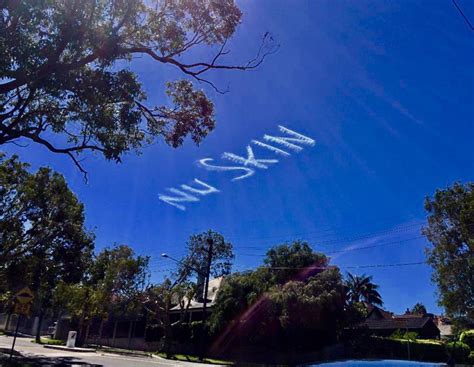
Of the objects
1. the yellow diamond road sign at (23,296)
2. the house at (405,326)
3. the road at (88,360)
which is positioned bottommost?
the road at (88,360)

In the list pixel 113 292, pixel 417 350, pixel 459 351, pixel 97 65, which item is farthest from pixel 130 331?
pixel 97 65

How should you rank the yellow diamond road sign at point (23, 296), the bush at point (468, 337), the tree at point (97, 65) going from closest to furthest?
the tree at point (97, 65) < the yellow diamond road sign at point (23, 296) < the bush at point (468, 337)

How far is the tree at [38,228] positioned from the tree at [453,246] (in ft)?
86.7

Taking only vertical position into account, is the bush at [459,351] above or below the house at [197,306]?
below

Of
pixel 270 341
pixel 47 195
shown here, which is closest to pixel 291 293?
pixel 270 341

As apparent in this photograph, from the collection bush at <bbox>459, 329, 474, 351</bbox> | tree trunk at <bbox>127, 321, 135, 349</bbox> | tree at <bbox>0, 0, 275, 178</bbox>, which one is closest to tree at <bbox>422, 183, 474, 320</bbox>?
bush at <bbox>459, 329, 474, 351</bbox>

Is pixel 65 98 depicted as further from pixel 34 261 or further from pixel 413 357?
pixel 413 357

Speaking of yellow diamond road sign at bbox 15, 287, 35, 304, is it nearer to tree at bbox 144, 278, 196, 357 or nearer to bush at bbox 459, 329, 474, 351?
tree at bbox 144, 278, 196, 357

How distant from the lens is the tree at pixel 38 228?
95.2 ft

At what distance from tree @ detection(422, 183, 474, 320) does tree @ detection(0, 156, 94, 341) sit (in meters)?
26.4

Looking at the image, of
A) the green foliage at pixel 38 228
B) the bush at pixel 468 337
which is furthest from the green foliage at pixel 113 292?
the bush at pixel 468 337

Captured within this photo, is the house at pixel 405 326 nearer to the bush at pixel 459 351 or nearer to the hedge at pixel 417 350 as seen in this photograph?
the bush at pixel 459 351

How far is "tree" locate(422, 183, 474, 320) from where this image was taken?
105ft

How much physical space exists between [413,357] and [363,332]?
5352 millimetres
